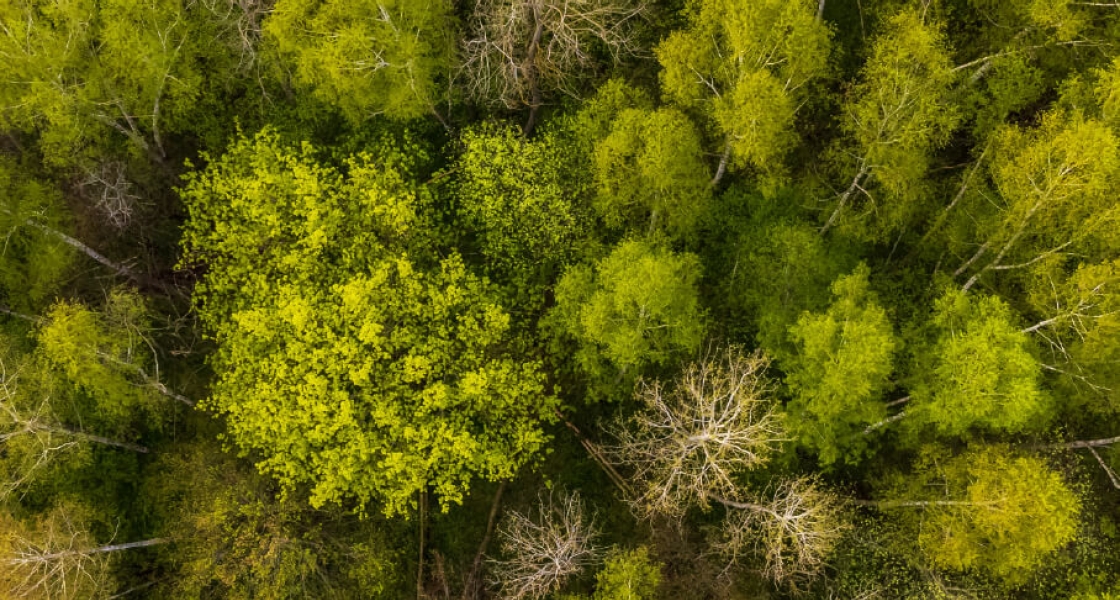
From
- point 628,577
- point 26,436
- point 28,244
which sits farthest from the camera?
point 28,244

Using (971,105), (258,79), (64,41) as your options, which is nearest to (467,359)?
(258,79)

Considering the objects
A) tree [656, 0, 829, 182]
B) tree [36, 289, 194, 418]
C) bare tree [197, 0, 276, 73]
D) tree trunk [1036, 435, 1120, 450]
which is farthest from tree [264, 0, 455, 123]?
tree trunk [1036, 435, 1120, 450]

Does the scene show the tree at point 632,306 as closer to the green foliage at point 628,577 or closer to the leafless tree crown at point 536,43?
the green foliage at point 628,577

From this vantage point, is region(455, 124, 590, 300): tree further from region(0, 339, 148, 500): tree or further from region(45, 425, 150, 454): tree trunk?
region(0, 339, 148, 500): tree

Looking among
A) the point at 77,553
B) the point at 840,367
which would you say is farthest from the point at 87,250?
the point at 840,367

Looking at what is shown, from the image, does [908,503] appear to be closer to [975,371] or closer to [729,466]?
[975,371]

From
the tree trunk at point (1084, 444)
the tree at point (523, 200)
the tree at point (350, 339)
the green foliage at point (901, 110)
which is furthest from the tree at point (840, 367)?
the tree at point (523, 200)
